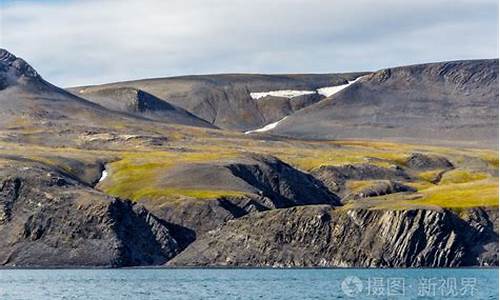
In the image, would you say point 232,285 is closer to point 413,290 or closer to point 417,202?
point 413,290

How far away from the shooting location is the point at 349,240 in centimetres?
17788

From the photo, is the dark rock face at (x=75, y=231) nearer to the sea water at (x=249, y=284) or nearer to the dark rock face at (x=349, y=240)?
the dark rock face at (x=349, y=240)

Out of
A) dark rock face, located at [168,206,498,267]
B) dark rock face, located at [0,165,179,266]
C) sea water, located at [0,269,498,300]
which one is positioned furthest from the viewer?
dark rock face, located at [0,165,179,266]

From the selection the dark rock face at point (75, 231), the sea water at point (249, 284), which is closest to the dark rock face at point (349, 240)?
the dark rock face at point (75, 231)

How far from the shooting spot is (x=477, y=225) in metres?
183

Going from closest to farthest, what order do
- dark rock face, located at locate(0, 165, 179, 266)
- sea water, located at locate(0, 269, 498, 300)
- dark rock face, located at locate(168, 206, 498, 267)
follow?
sea water, located at locate(0, 269, 498, 300) → dark rock face, located at locate(168, 206, 498, 267) → dark rock face, located at locate(0, 165, 179, 266)

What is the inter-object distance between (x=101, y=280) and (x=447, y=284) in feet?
120

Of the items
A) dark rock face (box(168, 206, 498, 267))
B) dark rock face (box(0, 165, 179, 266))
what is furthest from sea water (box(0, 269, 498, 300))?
dark rock face (box(168, 206, 498, 267))

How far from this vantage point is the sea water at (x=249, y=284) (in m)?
113

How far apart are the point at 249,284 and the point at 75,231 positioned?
189 ft

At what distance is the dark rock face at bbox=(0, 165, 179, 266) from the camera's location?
180m

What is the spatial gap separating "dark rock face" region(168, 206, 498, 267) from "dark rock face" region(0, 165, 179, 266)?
20.9ft

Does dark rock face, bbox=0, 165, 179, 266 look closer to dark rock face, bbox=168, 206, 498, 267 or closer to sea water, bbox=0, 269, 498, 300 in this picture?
dark rock face, bbox=168, 206, 498, 267

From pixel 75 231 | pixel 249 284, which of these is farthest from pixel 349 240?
pixel 249 284
